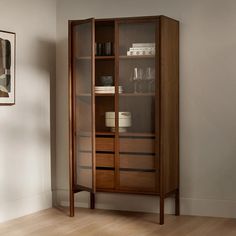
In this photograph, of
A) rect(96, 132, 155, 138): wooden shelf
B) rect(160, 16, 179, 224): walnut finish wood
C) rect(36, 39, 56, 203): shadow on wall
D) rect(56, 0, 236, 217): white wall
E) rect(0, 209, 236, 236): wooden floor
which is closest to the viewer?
rect(0, 209, 236, 236): wooden floor

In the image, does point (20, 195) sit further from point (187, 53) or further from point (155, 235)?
point (187, 53)

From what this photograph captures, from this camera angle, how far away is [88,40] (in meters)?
5.17

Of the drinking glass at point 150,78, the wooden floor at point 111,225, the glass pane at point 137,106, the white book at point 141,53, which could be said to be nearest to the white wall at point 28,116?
the wooden floor at point 111,225

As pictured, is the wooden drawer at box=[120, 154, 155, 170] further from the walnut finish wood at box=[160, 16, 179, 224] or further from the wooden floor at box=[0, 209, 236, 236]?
the wooden floor at box=[0, 209, 236, 236]

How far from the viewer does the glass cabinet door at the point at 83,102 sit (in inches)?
204

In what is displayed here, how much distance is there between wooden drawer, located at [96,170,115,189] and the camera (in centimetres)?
534

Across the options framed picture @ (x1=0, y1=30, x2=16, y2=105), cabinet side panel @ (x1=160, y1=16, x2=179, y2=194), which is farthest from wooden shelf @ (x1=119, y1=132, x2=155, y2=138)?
framed picture @ (x1=0, y1=30, x2=16, y2=105)

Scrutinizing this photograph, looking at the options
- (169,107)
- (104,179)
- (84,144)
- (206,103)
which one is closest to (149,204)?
(104,179)

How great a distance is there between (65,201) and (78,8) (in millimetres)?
2116

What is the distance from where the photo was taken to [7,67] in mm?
5180

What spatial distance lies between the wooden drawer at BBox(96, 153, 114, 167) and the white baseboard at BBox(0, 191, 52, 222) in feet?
2.61

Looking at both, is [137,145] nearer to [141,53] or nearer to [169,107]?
[169,107]

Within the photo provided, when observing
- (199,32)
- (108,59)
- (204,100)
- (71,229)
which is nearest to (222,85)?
(204,100)

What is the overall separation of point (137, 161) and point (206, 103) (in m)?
0.90
